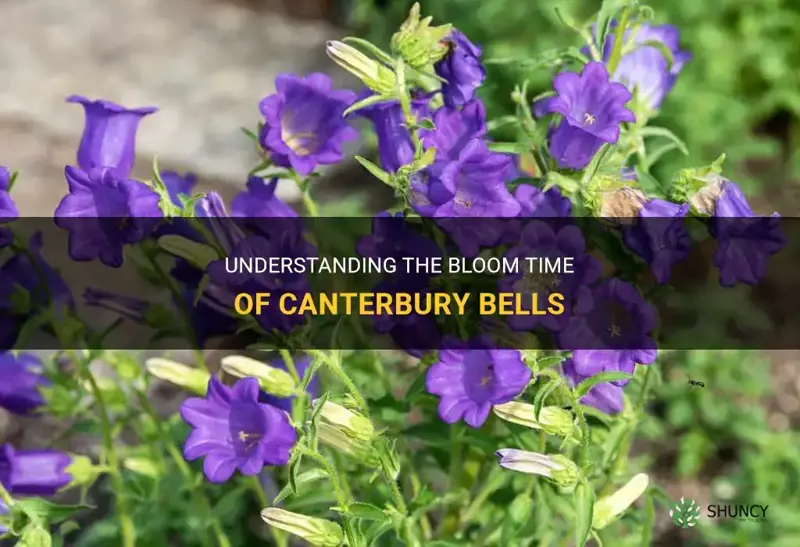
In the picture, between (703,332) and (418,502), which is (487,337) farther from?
(703,332)

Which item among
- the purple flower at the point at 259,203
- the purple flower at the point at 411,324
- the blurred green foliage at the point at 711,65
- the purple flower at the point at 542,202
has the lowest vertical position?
the purple flower at the point at 411,324

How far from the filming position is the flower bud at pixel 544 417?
1.12 meters

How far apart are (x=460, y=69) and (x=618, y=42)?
249mm

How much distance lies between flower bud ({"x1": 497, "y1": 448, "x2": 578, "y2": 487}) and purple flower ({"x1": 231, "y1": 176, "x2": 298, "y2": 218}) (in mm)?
462

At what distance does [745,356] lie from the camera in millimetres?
2684

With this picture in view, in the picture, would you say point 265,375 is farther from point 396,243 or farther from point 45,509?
point 45,509

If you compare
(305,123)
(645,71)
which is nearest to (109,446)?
(305,123)

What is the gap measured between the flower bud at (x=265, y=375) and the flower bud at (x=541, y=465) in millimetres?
294

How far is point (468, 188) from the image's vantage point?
1.14 metres

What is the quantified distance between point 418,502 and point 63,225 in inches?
26.3

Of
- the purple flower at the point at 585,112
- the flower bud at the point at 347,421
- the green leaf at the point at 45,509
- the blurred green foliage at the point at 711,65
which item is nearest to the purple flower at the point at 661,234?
the purple flower at the point at 585,112

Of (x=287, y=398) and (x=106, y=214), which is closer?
(x=106, y=214)

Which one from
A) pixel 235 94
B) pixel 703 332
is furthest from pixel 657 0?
pixel 235 94

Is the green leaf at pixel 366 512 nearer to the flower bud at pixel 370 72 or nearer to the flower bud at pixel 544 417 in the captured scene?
the flower bud at pixel 544 417
